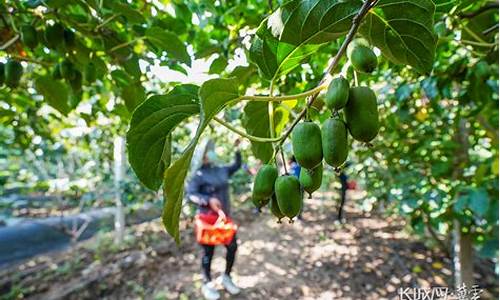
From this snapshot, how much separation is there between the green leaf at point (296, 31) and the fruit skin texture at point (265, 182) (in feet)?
0.54

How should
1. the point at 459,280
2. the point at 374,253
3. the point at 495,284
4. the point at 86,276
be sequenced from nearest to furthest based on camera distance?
the point at 459,280 < the point at 495,284 < the point at 86,276 < the point at 374,253

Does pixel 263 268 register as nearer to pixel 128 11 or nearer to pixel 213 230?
pixel 213 230

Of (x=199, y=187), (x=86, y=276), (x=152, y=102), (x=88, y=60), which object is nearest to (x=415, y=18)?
(x=152, y=102)

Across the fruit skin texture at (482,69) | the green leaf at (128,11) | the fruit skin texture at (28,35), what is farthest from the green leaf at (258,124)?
the fruit skin texture at (482,69)

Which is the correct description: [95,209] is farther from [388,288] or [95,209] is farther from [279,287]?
[388,288]

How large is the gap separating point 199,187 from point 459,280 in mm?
2225

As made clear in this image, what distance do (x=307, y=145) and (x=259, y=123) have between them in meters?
0.27

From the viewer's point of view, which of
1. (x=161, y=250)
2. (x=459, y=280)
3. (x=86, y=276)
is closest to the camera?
(x=459, y=280)

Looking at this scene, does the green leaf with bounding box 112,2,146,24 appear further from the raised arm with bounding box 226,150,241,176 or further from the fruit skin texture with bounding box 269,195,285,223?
the raised arm with bounding box 226,150,241,176

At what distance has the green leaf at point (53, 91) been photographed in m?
1.30

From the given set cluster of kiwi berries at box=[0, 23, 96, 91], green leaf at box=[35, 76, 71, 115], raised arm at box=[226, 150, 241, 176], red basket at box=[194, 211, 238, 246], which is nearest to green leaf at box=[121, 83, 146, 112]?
cluster of kiwi berries at box=[0, 23, 96, 91]

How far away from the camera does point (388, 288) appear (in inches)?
143

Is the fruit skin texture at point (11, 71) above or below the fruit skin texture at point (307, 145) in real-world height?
above

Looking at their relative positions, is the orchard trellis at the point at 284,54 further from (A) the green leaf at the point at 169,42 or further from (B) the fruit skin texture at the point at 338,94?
(A) the green leaf at the point at 169,42
